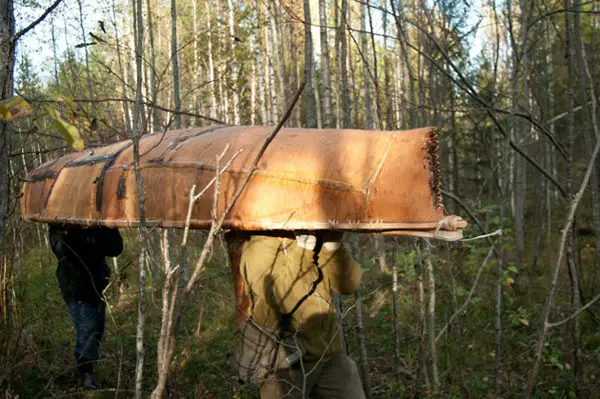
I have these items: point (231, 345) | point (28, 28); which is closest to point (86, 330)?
point (231, 345)

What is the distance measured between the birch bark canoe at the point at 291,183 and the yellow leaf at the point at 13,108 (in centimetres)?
111

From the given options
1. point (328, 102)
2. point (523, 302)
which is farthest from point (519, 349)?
point (328, 102)

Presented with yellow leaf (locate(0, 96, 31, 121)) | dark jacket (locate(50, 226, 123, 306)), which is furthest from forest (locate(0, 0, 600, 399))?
dark jacket (locate(50, 226, 123, 306))

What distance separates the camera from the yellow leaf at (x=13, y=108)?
4.32ft

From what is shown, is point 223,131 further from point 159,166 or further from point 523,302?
point 523,302

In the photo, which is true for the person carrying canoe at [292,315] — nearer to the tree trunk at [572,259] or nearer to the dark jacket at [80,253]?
the tree trunk at [572,259]

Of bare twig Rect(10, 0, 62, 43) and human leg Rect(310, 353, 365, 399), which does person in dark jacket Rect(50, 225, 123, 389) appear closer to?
bare twig Rect(10, 0, 62, 43)

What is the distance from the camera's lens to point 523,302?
6602 mm

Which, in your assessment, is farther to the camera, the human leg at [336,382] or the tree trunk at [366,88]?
the tree trunk at [366,88]

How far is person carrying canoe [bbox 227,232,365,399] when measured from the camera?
271 centimetres

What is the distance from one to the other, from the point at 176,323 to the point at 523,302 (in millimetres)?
6217

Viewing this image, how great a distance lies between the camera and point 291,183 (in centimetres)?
291

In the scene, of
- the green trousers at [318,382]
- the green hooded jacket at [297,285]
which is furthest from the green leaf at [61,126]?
the green trousers at [318,382]

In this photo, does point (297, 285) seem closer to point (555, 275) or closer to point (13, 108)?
point (555, 275)
